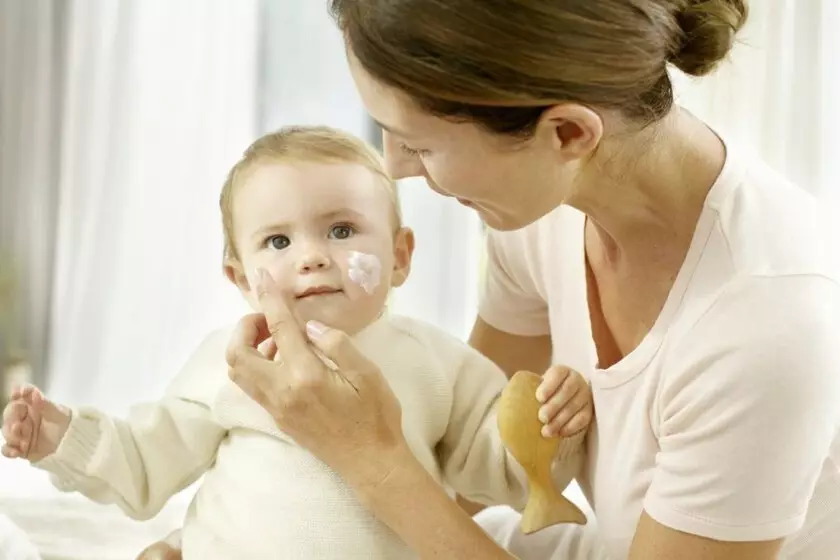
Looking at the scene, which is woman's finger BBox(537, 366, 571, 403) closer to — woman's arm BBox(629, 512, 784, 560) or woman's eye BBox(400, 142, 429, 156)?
woman's arm BBox(629, 512, 784, 560)

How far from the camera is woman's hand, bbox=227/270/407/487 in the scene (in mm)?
974

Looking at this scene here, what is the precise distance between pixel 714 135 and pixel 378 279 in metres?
0.40

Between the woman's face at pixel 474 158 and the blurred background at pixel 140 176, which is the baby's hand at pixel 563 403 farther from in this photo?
the blurred background at pixel 140 176

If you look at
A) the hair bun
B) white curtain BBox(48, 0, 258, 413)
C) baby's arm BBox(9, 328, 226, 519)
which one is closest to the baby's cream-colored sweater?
baby's arm BBox(9, 328, 226, 519)

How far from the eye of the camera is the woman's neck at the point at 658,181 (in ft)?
3.14

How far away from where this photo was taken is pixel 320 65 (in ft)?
6.78

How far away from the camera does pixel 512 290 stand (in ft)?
4.42

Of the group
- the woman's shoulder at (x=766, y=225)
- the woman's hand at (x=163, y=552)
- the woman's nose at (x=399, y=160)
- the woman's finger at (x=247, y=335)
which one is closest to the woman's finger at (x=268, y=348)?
the woman's finger at (x=247, y=335)

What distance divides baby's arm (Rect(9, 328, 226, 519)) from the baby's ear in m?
0.25

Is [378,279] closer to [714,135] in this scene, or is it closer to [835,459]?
[714,135]

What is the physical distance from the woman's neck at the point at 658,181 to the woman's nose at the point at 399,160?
17 centimetres

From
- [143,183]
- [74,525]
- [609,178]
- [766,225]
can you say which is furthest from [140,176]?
[766,225]

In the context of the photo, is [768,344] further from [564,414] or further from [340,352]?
[340,352]

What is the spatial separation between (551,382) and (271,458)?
0.33m
